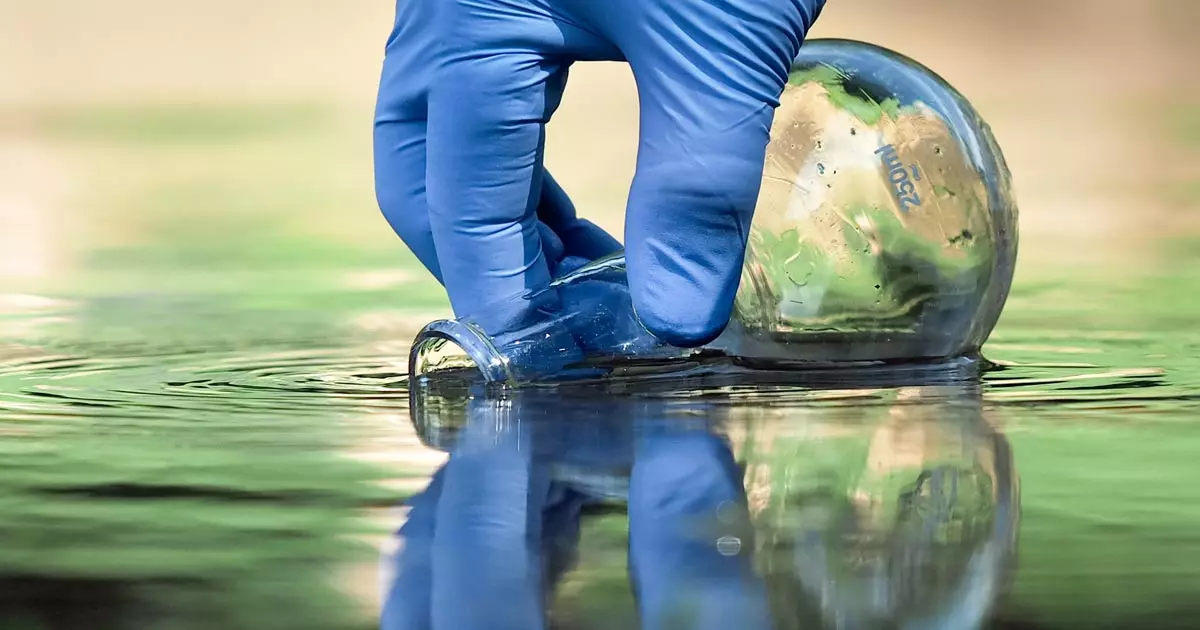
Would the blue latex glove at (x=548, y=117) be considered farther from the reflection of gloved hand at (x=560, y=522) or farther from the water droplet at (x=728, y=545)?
the water droplet at (x=728, y=545)

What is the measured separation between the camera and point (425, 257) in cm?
234

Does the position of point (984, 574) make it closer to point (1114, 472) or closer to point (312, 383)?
point (1114, 472)

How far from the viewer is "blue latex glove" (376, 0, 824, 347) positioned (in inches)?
78.2

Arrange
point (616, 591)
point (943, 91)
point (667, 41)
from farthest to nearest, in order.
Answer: point (943, 91) < point (667, 41) < point (616, 591)

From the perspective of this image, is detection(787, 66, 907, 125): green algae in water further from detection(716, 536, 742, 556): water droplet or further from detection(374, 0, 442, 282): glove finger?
detection(716, 536, 742, 556): water droplet

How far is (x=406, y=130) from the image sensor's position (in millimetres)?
2268

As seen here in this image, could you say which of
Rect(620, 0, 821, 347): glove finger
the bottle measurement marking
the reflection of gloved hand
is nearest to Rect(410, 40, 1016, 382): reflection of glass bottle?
the bottle measurement marking

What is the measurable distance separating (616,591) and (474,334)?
1021mm

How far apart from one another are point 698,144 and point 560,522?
0.72 metres

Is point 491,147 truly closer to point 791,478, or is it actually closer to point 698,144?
point 698,144

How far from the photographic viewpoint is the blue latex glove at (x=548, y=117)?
1.99 m

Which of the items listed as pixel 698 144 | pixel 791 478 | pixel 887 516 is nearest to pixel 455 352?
pixel 698 144

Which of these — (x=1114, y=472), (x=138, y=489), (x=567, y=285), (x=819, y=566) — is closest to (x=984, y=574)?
(x=819, y=566)

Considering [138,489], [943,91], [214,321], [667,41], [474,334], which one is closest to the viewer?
[138,489]
